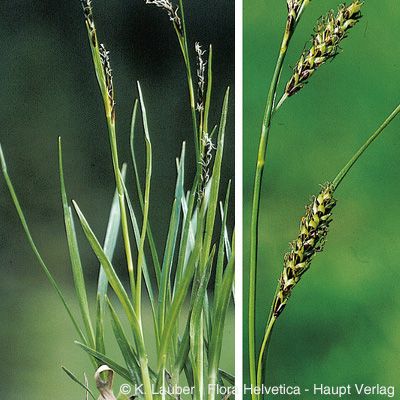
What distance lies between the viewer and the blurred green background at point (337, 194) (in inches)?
99.4

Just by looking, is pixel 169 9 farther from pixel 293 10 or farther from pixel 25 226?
pixel 25 226

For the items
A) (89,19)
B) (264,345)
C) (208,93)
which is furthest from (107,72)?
(264,345)

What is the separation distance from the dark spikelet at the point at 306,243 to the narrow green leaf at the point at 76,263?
1.60 ft

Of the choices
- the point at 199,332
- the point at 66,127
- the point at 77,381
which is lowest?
the point at 77,381

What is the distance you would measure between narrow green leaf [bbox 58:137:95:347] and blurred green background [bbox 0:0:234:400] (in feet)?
0.05

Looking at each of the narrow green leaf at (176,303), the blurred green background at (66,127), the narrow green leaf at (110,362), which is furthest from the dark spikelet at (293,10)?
the narrow green leaf at (110,362)

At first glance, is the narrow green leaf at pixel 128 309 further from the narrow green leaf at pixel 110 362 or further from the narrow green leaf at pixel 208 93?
the narrow green leaf at pixel 208 93

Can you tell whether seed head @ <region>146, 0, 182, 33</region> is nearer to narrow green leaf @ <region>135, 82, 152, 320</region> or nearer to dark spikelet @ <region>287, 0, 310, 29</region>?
A: narrow green leaf @ <region>135, 82, 152, 320</region>

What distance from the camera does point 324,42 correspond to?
2512 mm

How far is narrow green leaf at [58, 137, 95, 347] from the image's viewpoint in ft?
8.25

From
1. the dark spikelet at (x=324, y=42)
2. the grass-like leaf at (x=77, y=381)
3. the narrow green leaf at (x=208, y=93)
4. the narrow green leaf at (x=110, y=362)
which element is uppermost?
the dark spikelet at (x=324, y=42)

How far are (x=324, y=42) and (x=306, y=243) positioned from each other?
527 mm

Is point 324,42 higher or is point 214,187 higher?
point 324,42

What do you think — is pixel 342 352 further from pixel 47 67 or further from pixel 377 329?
pixel 47 67
